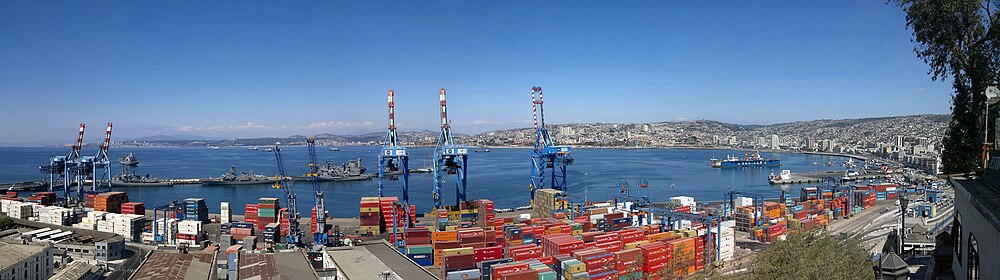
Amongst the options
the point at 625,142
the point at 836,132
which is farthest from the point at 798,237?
the point at 836,132

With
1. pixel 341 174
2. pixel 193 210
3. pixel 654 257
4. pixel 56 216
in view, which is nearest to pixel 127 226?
pixel 193 210

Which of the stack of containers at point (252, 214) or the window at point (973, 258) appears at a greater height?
the window at point (973, 258)

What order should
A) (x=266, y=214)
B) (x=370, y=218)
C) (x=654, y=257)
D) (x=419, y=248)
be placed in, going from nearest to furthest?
1. (x=654, y=257)
2. (x=419, y=248)
3. (x=370, y=218)
4. (x=266, y=214)

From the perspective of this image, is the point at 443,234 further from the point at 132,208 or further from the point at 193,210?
the point at 132,208

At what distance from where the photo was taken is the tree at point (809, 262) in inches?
234

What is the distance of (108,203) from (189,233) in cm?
635

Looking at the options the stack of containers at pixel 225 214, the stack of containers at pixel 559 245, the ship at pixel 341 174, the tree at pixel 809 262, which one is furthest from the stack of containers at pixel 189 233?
the ship at pixel 341 174

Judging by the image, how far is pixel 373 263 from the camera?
12188mm

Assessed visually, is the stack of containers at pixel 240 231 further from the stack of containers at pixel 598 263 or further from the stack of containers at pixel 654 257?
the stack of containers at pixel 654 257

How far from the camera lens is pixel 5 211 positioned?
22203 mm

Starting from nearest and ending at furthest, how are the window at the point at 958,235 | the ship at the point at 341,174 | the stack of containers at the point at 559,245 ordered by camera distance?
the window at the point at 958,235
the stack of containers at the point at 559,245
the ship at the point at 341,174

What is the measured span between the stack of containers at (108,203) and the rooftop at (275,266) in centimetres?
1230

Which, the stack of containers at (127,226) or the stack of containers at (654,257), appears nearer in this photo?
the stack of containers at (654,257)

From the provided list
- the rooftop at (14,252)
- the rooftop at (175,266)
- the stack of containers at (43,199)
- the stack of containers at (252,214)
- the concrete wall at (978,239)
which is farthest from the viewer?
the stack of containers at (43,199)
